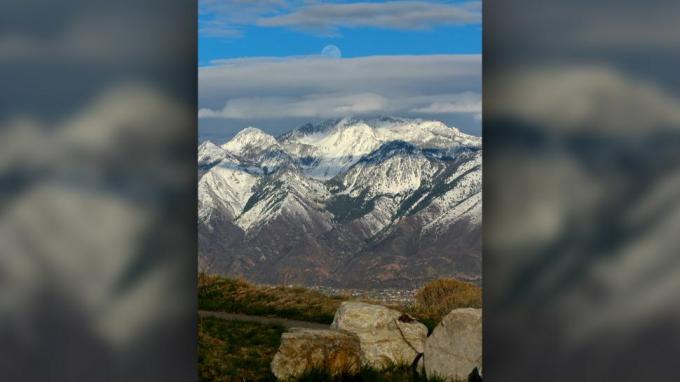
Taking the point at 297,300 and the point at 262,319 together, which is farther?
the point at 297,300

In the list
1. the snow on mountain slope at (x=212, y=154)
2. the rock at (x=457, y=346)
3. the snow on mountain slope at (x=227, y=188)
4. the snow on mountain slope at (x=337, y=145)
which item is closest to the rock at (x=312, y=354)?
the rock at (x=457, y=346)
